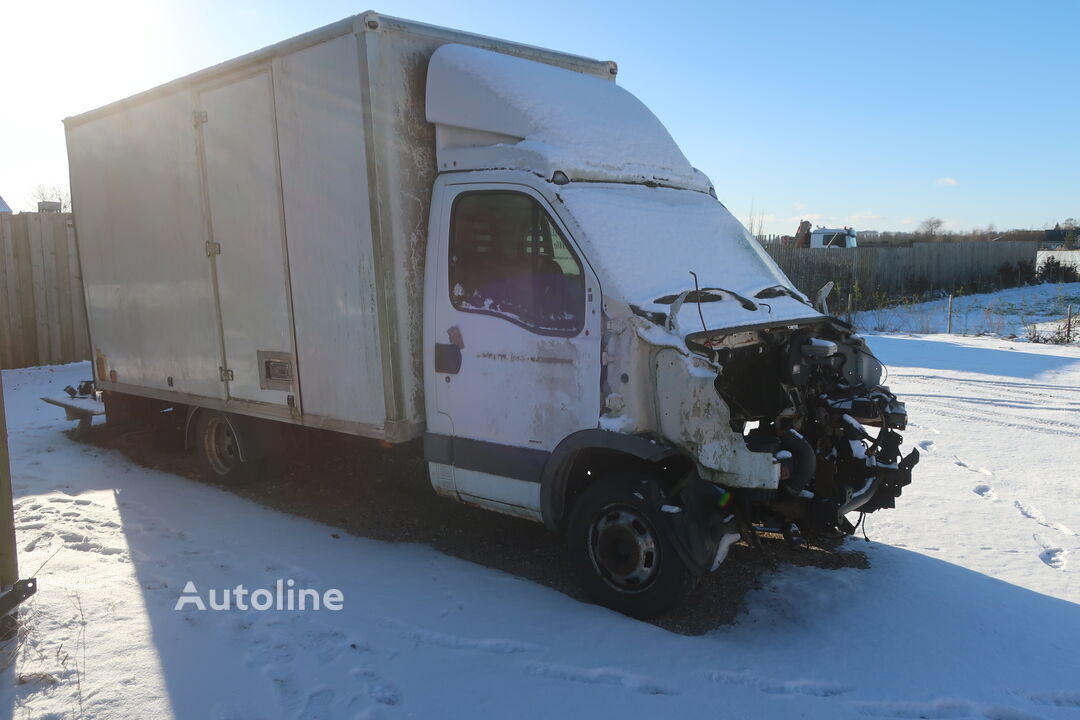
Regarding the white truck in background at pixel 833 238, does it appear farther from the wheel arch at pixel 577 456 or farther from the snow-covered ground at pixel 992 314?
the wheel arch at pixel 577 456

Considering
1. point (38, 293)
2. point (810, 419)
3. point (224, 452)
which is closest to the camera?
point (810, 419)

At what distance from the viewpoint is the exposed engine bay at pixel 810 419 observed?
4215 millimetres

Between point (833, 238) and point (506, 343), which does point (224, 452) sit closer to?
point (506, 343)

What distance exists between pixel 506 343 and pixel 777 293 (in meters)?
1.92

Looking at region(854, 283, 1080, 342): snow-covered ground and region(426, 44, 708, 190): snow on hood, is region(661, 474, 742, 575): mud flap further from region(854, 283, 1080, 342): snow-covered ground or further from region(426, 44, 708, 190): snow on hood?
region(854, 283, 1080, 342): snow-covered ground

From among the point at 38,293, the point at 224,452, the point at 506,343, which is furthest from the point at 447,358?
the point at 38,293

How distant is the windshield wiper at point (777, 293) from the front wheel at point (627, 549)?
5.08 feet

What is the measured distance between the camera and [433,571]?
503cm

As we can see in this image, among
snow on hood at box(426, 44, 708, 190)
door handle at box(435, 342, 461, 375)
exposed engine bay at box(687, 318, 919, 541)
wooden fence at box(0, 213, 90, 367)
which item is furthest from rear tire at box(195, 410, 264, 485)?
wooden fence at box(0, 213, 90, 367)

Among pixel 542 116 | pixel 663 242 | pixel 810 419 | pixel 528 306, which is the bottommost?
pixel 810 419

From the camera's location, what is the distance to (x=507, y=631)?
13.5 feet

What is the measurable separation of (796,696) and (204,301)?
5604mm

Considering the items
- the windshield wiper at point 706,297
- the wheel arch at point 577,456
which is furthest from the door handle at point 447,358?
the windshield wiper at point 706,297

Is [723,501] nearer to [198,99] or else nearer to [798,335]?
[798,335]
